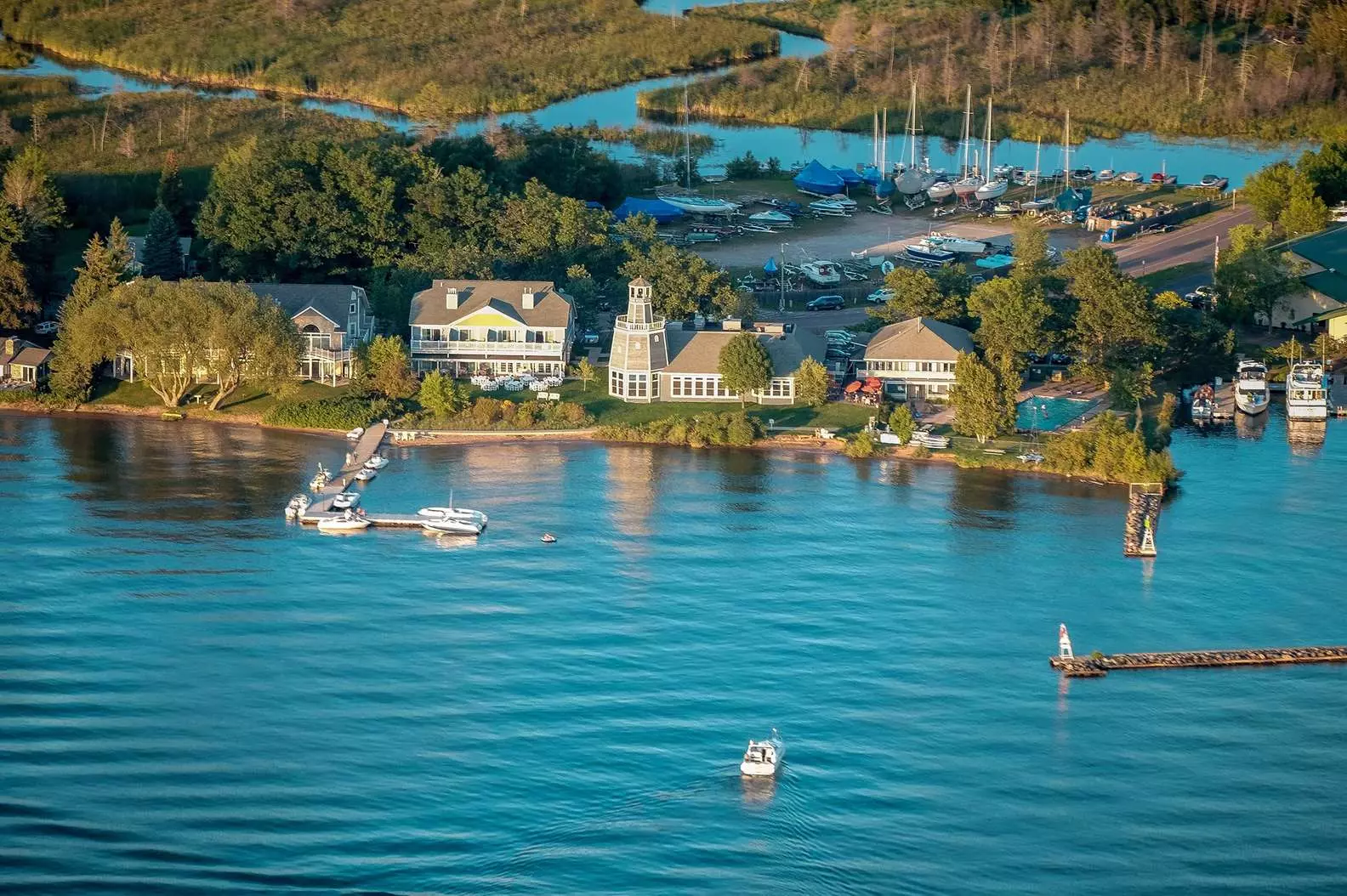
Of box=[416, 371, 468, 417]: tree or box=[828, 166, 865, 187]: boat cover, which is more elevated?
box=[828, 166, 865, 187]: boat cover

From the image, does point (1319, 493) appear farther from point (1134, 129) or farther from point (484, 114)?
point (484, 114)

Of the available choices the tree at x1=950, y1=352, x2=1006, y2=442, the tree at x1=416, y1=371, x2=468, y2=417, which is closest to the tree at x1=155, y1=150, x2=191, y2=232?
the tree at x1=416, y1=371, x2=468, y2=417

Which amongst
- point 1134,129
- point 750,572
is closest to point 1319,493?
point 750,572

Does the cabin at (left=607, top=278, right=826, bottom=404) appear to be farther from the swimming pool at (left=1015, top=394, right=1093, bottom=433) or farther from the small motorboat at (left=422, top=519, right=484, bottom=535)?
the small motorboat at (left=422, top=519, right=484, bottom=535)

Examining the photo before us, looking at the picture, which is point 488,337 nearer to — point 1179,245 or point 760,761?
point 1179,245

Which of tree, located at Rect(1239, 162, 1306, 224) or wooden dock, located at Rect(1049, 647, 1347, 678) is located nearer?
wooden dock, located at Rect(1049, 647, 1347, 678)

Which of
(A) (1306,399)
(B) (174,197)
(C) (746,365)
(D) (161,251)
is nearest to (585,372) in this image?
(C) (746,365)

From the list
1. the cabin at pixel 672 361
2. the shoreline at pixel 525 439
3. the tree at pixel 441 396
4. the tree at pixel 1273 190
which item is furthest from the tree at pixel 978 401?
the tree at pixel 1273 190
